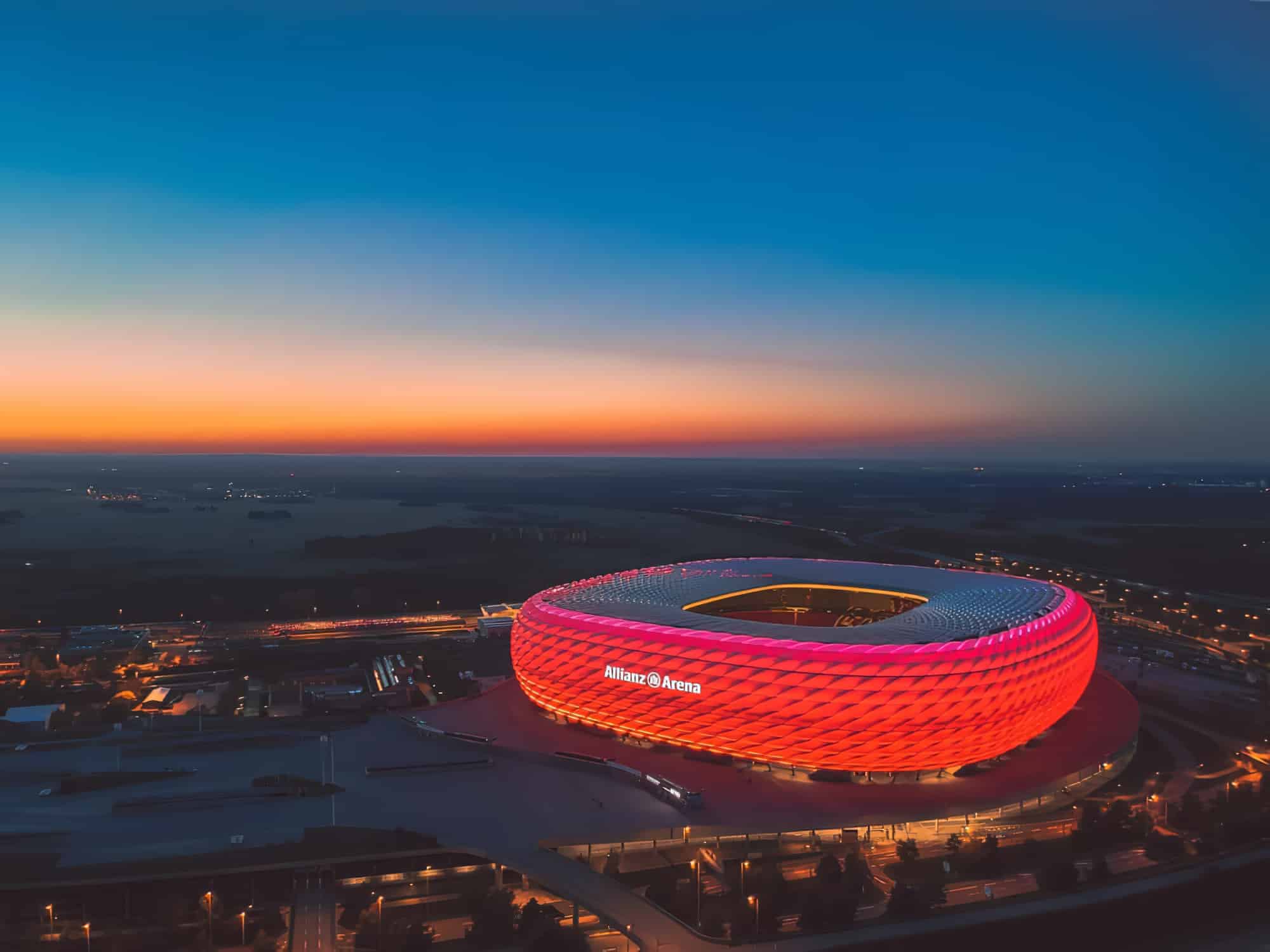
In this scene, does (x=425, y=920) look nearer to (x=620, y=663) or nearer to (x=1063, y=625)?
(x=620, y=663)

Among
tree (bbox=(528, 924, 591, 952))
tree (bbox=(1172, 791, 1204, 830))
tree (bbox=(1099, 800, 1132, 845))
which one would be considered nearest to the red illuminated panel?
tree (bbox=(1099, 800, 1132, 845))

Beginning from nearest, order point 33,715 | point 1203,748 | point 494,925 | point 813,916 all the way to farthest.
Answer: point 494,925 < point 813,916 < point 1203,748 < point 33,715

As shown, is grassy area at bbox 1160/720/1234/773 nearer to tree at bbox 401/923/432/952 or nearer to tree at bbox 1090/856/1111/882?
tree at bbox 1090/856/1111/882

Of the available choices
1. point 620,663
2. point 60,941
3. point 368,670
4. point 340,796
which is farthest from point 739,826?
point 368,670

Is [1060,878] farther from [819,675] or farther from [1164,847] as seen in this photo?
[819,675]

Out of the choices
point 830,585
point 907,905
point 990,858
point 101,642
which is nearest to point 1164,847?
point 990,858
